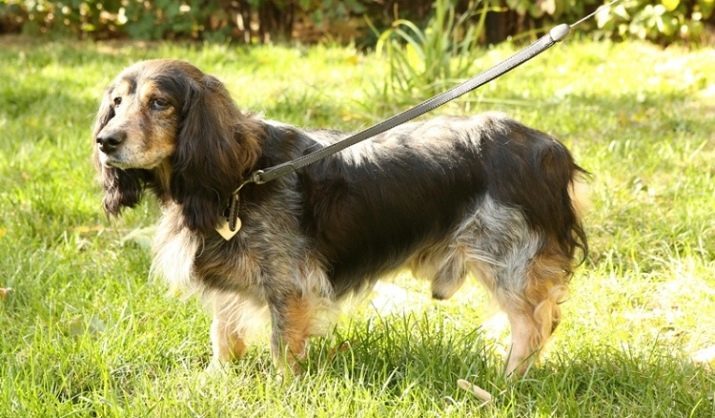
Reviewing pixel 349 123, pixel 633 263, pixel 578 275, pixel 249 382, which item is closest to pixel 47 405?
pixel 249 382

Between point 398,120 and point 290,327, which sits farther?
point 290,327

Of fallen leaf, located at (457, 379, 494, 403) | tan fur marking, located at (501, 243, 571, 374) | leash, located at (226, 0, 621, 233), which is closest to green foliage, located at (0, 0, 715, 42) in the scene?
tan fur marking, located at (501, 243, 571, 374)

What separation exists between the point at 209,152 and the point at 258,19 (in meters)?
8.20

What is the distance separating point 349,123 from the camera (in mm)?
6461

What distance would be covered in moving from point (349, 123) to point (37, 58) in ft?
13.6

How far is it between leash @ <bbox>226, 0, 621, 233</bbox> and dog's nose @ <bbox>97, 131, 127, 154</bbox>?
0.45 m

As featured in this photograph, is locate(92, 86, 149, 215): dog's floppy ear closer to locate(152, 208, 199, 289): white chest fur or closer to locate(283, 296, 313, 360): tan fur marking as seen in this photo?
locate(152, 208, 199, 289): white chest fur

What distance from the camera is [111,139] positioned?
2814 millimetres

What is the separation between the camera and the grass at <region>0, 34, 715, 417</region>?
2.93 m

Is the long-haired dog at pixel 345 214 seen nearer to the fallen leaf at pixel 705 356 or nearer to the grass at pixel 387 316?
the grass at pixel 387 316

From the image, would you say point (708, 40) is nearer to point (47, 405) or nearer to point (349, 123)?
point (349, 123)

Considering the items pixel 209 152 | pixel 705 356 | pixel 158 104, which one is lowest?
pixel 705 356

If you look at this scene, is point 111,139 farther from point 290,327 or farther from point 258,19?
point 258,19

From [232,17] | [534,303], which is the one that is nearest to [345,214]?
[534,303]
